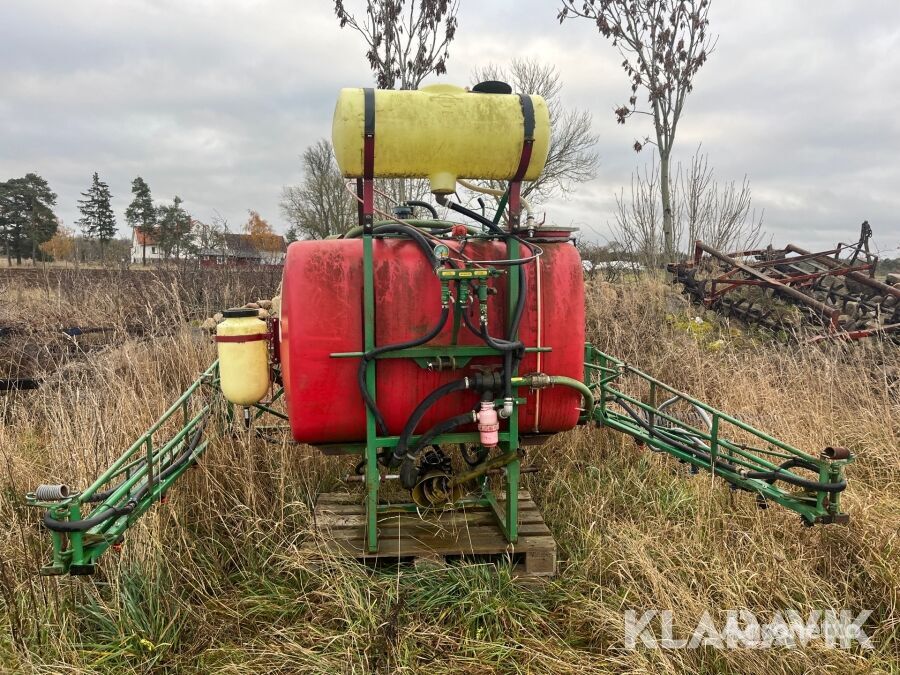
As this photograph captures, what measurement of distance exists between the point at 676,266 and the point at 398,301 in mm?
6982

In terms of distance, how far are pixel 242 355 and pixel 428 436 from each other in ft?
3.49

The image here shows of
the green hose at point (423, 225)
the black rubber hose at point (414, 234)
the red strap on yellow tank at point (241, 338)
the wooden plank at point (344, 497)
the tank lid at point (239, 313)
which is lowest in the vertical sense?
the wooden plank at point (344, 497)

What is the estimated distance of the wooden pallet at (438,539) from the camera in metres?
2.53

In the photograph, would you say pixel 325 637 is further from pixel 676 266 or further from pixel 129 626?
pixel 676 266

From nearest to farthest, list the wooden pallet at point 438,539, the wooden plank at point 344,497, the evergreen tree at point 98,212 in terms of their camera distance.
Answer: the wooden pallet at point 438,539 < the wooden plank at point 344,497 < the evergreen tree at point 98,212

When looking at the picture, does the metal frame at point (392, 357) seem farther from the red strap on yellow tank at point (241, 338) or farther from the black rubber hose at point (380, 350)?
the red strap on yellow tank at point (241, 338)

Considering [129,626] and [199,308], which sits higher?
[199,308]

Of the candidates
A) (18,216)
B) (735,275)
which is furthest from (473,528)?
(18,216)

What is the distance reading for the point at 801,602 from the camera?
2377 mm

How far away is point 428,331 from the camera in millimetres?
2412

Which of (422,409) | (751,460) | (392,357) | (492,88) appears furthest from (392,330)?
(751,460)

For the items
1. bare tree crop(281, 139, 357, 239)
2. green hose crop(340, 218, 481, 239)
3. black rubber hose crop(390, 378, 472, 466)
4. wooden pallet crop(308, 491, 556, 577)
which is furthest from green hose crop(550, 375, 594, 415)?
bare tree crop(281, 139, 357, 239)

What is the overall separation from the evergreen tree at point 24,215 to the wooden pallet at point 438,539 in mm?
35072
